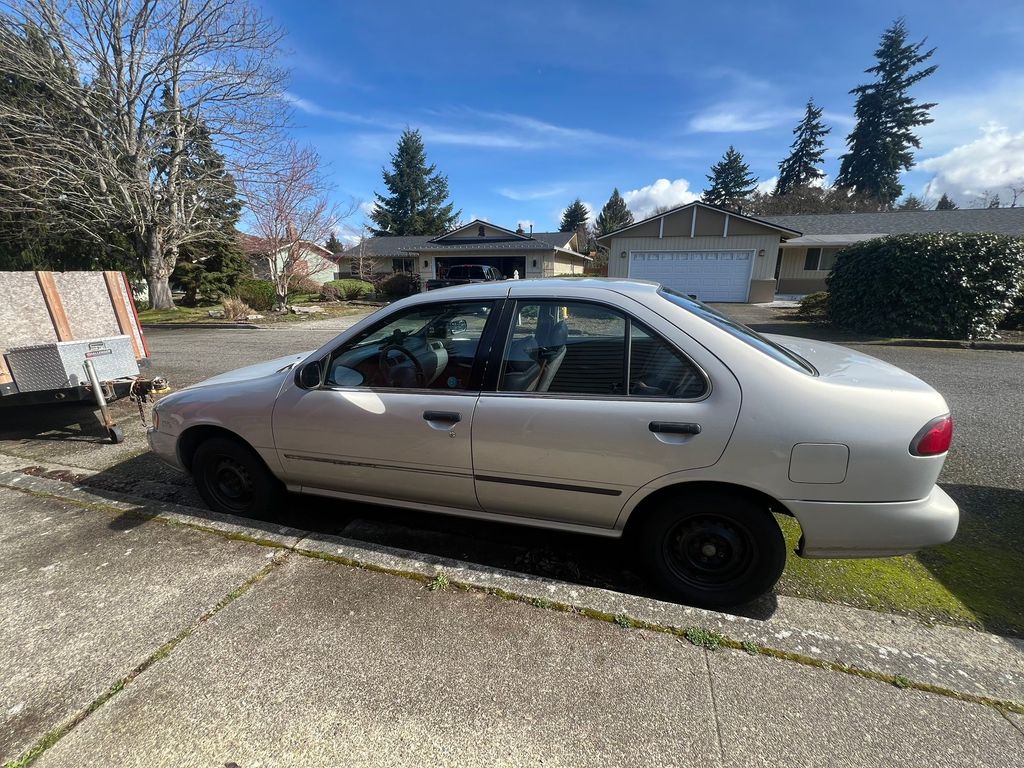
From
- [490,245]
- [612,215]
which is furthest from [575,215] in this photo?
[490,245]

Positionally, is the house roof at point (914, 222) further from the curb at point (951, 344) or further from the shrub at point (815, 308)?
the curb at point (951, 344)

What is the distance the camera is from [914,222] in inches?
1067

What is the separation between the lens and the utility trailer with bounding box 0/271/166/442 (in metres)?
4.32

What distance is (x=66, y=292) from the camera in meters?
4.76

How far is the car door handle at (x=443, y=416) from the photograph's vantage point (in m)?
2.50

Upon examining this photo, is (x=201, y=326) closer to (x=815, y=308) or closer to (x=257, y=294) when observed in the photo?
(x=257, y=294)

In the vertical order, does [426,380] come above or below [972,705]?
above

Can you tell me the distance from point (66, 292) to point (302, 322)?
1335 centimetres

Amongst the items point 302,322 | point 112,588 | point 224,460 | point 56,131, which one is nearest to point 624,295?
point 224,460

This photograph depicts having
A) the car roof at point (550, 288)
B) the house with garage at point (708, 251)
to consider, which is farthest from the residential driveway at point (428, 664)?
the house with garage at point (708, 251)

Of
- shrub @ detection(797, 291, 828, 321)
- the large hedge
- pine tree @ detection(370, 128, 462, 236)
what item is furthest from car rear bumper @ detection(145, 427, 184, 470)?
pine tree @ detection(370, 128, 462, 236)

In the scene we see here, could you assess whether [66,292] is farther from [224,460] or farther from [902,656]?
[902,656]

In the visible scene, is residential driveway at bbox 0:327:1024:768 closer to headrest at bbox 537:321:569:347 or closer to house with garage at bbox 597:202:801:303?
headrest at bbox 537:321:569:347

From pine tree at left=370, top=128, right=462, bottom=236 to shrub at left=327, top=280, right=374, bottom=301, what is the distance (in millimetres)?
23430
